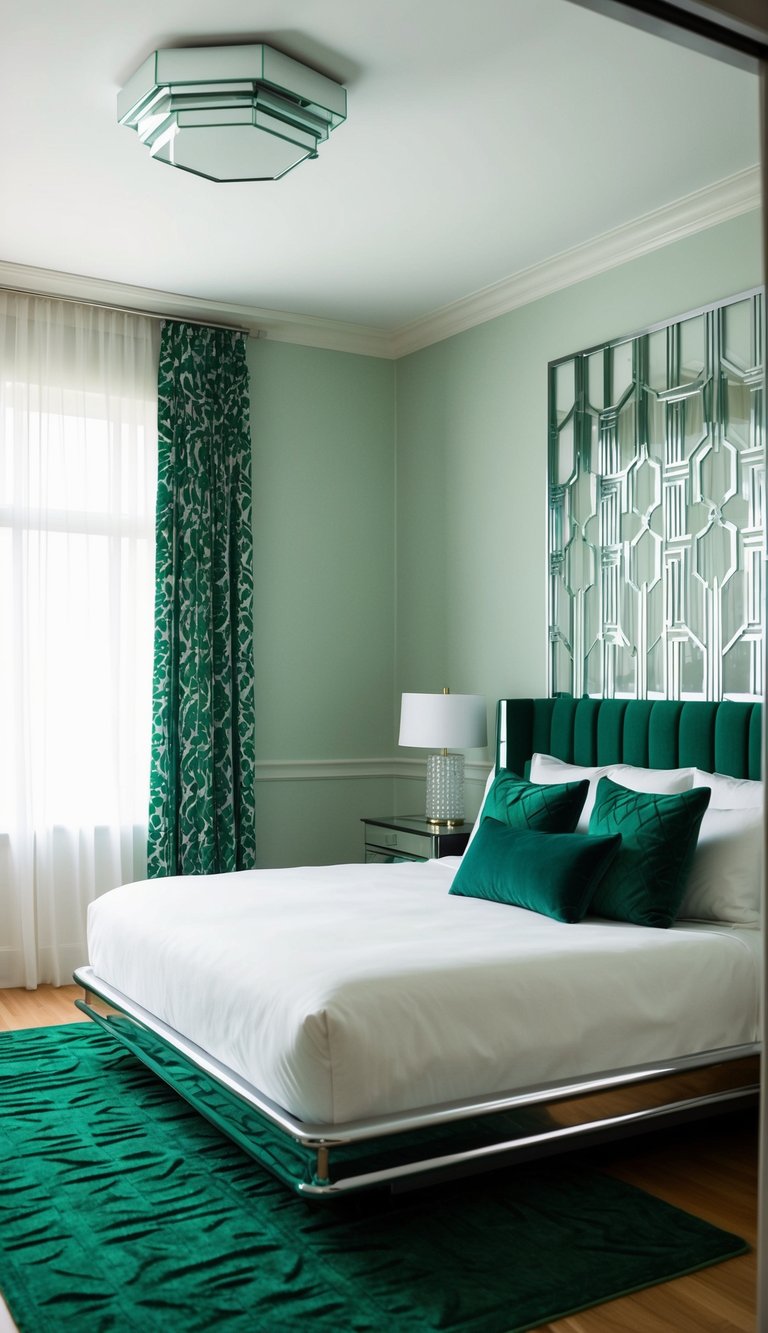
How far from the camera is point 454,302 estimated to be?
552 cm

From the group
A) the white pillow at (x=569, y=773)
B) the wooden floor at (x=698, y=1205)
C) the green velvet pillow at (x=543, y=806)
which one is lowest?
the wooden floor at (x=698, y=1205)

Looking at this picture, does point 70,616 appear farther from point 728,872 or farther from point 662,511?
point 728,872

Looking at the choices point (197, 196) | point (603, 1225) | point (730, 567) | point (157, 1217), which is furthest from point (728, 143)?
point (157, 1217)

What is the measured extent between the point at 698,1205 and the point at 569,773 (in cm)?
177

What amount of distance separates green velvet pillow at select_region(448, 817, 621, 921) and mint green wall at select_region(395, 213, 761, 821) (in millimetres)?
1379

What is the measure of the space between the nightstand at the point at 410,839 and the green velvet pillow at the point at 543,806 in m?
0.91

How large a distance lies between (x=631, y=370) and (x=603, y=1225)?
125 inches

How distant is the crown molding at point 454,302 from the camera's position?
422 centimetres

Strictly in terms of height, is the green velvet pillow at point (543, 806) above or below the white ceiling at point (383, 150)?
below

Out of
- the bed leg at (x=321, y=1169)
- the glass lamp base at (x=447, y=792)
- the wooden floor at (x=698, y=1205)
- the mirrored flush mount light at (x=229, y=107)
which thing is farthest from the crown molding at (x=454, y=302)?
the bed leg at (x=321, y=1169)

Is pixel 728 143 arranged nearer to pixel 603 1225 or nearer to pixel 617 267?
pixel 617 267

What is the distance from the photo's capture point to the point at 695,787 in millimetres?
3795

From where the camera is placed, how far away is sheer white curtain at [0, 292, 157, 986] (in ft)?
16.8

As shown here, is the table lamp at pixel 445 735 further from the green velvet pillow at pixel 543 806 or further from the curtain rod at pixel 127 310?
the curtain rod at pixel 127 310
